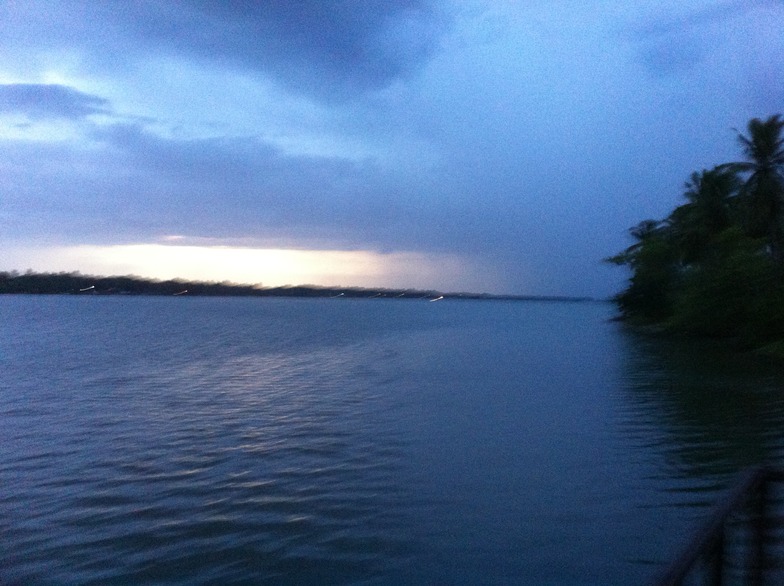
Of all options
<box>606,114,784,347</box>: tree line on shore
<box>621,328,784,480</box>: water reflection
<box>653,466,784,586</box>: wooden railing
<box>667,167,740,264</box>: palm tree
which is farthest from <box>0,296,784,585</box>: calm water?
<box>667,167,740,264</box>: palm tree

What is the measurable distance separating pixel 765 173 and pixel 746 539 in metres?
38.1

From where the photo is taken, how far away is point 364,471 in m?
11.4

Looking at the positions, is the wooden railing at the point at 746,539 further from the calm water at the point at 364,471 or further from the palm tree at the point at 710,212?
the palm tree at the point at 710,212

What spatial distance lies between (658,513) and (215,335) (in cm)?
3768

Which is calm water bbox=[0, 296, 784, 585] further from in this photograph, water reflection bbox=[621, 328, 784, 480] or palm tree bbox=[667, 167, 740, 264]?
palm tree bbox=[667, 167, 740, 264]

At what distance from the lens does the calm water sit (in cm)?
781

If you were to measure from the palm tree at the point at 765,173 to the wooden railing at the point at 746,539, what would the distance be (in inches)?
1446

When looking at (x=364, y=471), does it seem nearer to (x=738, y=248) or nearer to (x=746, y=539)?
(x=746, y=539)

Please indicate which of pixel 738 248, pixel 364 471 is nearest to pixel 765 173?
pixel 738 248

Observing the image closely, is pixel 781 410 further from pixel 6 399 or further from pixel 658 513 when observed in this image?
pixel 6 399

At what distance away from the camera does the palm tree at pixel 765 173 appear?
3750cm

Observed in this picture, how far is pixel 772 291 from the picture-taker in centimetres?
3281

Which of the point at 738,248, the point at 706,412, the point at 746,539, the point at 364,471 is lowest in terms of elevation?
the point at 364,471

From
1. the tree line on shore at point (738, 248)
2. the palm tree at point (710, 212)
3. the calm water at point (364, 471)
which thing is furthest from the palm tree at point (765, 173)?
the calm water at point (364, 471)
